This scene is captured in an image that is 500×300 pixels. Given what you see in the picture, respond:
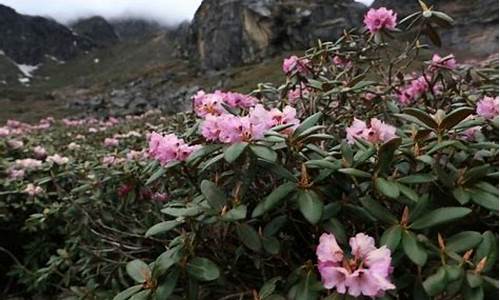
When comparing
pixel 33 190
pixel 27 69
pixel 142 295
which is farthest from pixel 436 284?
pixel 27 69

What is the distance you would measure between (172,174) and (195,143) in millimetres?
142

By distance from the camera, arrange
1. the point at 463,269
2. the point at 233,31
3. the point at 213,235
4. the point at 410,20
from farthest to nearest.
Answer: the point at 233,31
the point at 410,20
the point at 213,235
the point at 463,269

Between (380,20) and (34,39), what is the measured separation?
162454mm

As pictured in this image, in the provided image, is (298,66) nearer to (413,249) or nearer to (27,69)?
(413,249)

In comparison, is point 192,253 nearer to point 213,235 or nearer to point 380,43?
point 213,235

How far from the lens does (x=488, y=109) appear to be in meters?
1.99

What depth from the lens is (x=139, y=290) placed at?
1.72 meters

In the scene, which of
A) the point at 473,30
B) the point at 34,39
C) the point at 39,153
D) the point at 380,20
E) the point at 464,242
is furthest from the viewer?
the point at 34,39

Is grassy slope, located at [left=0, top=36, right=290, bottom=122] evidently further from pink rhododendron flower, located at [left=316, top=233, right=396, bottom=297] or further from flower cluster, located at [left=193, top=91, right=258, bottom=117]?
pink rhododendron flower, located at [left=316, top=233, right=396, bottom=297]

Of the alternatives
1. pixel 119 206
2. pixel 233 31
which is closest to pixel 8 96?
pixel 233 31

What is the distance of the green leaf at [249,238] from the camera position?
1658mm

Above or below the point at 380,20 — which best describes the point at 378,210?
below

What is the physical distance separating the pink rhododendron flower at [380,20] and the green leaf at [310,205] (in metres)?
1.66

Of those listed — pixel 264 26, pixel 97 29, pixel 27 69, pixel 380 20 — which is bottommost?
pixel 27 69
